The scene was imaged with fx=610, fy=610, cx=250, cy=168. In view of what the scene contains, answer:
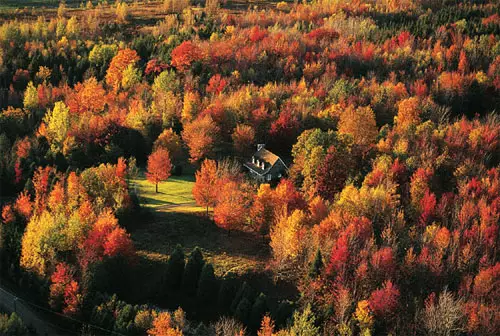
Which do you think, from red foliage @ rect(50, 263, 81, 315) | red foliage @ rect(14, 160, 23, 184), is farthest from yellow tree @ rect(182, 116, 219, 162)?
red foliage @ rect(50, 263, 81, 315)

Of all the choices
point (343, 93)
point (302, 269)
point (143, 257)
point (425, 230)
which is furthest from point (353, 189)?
point (343, 93)

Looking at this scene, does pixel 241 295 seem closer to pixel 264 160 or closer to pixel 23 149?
pixel 264 160

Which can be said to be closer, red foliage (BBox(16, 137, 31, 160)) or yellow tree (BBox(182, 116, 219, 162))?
red foliage (BBox(16, 137, 31, 160))

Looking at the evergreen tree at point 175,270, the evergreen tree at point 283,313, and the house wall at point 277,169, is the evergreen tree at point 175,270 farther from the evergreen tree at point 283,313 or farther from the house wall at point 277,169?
the house wall at point 277,169

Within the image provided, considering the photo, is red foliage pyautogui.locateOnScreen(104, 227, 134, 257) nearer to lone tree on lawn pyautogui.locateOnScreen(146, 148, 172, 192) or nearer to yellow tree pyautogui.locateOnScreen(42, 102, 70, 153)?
lone tree on lawn pyautogui.locateOnScreen(146, 148, 172, 192)

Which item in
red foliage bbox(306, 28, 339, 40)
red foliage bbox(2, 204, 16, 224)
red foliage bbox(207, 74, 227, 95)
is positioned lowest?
red foliage bbox(2, 204, 16, 224)

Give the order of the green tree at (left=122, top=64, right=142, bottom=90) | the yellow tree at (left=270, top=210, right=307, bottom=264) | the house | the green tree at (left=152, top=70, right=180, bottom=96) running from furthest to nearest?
the green tree at (left=122, top=64, right=142, bottom=90) → the green tree at (left=152, top=70, right=180, bottom=96) → the house → the yellow tree at (left=270, top=210, right=307, bottom=264)

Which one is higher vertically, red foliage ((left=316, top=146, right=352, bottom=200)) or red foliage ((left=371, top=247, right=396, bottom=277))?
red foliage ((left=316, top=146, right=352, bottom=200))

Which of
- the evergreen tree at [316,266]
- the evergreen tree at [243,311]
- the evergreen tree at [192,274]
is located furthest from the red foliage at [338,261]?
the evergreen tree at [192,274]
